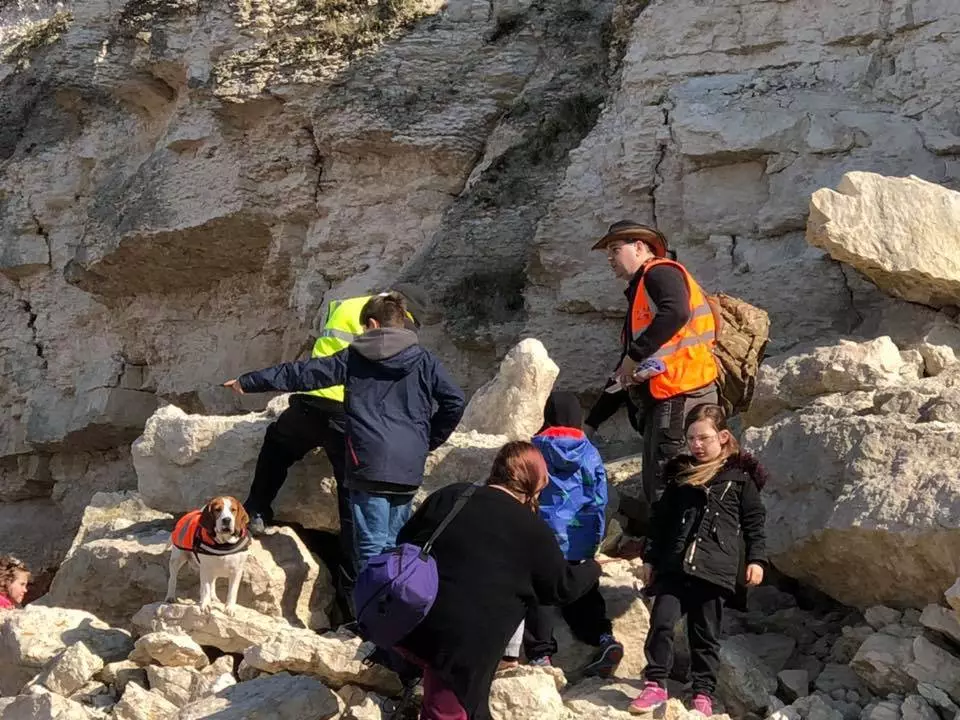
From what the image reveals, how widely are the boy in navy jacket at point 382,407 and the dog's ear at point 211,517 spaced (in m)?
0.59

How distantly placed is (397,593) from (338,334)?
2.29 meters

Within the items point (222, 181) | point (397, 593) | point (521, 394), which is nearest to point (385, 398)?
point (521, 394)

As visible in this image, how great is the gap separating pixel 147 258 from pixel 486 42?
14.3 ft

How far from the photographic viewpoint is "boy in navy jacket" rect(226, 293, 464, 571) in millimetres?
5477

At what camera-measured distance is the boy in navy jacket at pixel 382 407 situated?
5477mm

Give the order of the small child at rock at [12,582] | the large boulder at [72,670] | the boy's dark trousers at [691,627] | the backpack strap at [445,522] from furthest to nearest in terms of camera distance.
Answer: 1. the small child at rock at [12,582]
2. the large boulder at [72,670]
3. the boy's dark trousers at [691,627]
4. the backpack strap at [445,522]

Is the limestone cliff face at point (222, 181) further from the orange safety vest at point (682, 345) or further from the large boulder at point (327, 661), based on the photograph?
the large boulder at point (327, 661)

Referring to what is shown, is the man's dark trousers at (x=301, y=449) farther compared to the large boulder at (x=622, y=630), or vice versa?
the man's dark trousers at (x=301, y=449)

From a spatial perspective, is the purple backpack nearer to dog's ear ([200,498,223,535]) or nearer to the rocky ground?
the rocky ground

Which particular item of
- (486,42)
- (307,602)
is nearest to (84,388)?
(486,42)

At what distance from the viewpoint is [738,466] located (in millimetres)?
4738

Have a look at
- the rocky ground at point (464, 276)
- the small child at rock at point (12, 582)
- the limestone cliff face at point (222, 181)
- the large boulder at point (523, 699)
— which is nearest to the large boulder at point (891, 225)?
the rocky ground at point (464, 276)

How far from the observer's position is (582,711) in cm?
464

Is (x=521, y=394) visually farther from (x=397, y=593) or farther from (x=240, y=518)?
(x=397, y=593)
